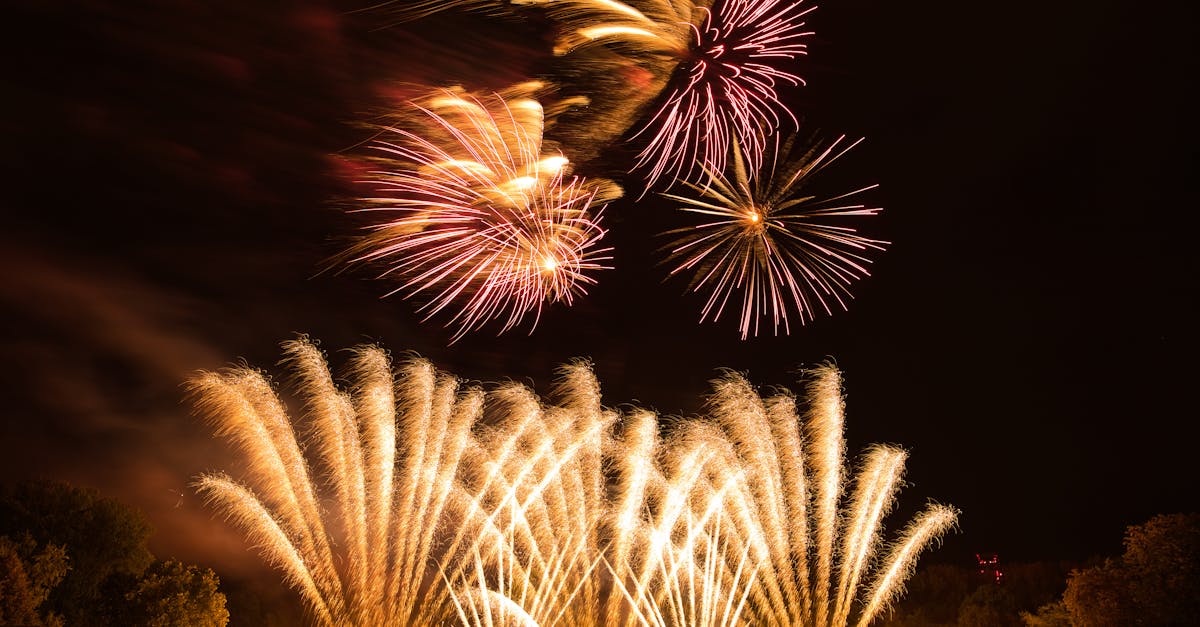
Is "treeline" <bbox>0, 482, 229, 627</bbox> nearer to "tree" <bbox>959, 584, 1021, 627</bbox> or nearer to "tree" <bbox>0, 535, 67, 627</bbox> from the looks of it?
"tree" <bbox>0, 535, 67, 627</bbox>

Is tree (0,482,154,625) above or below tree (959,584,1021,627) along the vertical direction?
below

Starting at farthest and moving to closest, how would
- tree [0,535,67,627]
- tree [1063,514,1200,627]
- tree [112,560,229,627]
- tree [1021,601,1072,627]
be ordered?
tree [1021,601,1072,627]
tree [1063,514,1200,627]
tree [112,560,229,627]
tree [0,535,67,627]

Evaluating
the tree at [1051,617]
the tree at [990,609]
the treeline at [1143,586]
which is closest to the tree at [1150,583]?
the treeline at [1143,586]

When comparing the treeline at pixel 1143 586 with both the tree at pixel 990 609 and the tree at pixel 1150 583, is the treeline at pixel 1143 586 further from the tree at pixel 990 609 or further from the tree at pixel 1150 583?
the tree at pixel 990 609

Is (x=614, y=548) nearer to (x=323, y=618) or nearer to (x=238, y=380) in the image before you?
(x=323, y=618)

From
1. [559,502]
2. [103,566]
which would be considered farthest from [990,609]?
[103,566]

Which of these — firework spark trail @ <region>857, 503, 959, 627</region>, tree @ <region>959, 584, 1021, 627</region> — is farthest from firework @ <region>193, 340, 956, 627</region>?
tree @ <region>959, 584, 1021, 627</region>
